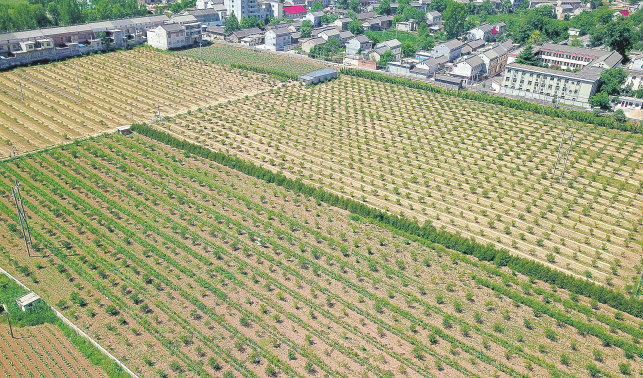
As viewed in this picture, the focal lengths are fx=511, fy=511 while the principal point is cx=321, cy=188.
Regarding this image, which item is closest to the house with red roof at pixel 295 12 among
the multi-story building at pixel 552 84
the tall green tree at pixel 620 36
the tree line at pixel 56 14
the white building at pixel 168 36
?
the tree line at pixel 56 14

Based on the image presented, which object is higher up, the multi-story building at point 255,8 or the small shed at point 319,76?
the multi-story building at point 255,8

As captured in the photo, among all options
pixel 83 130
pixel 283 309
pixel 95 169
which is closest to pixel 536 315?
pixel 283 309

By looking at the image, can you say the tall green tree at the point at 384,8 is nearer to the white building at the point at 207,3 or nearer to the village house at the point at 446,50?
the white building at the point at 207,3

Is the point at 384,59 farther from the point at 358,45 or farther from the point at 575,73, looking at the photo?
the point at 575,73

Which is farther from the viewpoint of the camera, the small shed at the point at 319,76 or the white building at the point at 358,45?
the white building at the point at 358,45

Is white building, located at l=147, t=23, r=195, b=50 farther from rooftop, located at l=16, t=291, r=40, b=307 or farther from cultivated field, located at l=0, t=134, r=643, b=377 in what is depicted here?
rooftop, located at l=16, t=291, r=40, b=307

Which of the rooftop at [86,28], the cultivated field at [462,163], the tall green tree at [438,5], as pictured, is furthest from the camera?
the tall green tree at [438,5]

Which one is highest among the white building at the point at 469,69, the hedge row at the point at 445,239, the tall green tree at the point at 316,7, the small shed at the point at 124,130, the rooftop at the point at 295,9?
the tall green tree at the point at 316,7
